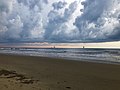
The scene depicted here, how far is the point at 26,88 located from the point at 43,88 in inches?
36.3

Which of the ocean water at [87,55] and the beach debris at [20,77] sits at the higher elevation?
the beach debris at [20,77]

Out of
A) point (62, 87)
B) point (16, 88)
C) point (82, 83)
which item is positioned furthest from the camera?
point (82, 83)

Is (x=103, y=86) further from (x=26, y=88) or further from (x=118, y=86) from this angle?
(x=26, y=88)

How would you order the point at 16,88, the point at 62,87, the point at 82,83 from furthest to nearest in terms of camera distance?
the point at 82,83 < the point at 62,87 < the point at 16,88

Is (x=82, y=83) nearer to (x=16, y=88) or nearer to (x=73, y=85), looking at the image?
(x=73, y=85)

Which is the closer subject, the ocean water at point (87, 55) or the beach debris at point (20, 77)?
the beach debris at point (20, 77)

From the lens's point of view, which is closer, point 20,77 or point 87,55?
point 20,77

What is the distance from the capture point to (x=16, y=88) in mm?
12219

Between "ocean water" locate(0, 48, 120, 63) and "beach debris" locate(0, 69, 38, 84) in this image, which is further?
"ocean water" locate(0, 48, 120, 63)

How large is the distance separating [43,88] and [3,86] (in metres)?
2.18

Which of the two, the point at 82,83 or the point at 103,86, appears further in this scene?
the point at 82,83

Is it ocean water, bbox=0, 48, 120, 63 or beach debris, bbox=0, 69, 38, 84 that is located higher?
beach debris, bbox=0, 69, 38, 84

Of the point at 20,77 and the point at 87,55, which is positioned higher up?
the point at 20,77

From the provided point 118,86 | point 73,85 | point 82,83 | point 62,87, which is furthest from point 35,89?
point 118,86
